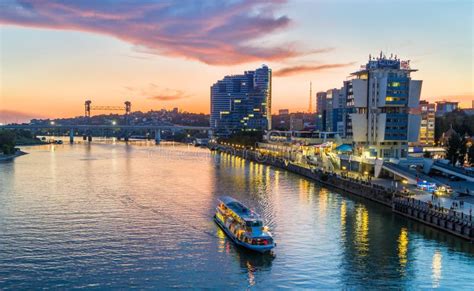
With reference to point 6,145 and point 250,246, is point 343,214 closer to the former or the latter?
point 250,246

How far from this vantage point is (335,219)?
24.0 m

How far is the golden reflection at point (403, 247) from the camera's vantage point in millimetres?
17103

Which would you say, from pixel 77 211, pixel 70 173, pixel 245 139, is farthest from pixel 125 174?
pixel 245 139

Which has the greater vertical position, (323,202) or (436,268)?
(323,202)

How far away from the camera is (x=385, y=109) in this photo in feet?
138

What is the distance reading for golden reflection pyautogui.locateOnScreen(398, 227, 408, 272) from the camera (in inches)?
673

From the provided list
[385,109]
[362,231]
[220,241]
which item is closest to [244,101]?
[385,109]

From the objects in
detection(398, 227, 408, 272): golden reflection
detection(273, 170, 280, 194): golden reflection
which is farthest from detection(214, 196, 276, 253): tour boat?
detection(273, 170, 280, 194): golden reflection

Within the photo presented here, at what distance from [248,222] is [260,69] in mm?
161602

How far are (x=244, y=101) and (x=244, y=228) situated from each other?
142 metres

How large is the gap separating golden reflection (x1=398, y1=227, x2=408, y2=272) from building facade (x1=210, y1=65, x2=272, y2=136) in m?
124

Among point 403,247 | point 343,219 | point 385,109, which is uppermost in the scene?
point 385,109

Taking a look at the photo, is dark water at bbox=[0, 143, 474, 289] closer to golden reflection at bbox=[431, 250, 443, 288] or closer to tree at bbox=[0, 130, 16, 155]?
golden reflection at bbox=[431, 250, 443, 288]

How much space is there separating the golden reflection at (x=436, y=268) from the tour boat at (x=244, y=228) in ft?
18.3
